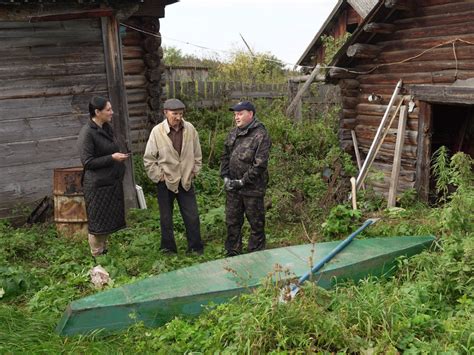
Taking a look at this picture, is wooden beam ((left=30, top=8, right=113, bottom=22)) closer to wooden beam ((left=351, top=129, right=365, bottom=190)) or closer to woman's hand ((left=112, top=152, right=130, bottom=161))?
woman's hand ((left=112, top=152, right=130, bottom=161))

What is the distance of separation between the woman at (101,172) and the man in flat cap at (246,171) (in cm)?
133

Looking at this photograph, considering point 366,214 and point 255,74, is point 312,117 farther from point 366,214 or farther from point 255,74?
point 366,214

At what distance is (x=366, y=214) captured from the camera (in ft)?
27.1

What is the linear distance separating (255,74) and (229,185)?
1451 cm

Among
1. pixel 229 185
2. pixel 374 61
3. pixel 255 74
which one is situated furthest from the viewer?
pixel 255 74

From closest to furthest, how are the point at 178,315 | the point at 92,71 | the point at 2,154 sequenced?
1. the point at 178,315
2. the point at 2,154
3. the point at 92,71

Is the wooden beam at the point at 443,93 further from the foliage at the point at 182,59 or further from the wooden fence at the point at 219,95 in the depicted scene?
the foliage at the point at 182,59

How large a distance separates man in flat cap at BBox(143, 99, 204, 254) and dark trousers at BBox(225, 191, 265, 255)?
0.46m

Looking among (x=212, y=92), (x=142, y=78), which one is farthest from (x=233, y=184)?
(x=212, y=92)

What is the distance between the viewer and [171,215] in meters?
6.55

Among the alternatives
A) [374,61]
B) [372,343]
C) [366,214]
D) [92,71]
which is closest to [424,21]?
[374,61]

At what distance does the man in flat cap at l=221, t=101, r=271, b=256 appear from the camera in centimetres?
607

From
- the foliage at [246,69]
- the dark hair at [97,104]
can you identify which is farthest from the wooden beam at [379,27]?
the foliage at [246,69]

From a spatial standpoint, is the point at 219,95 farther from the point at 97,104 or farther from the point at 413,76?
the point at 97,104
